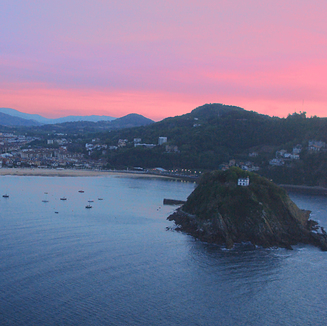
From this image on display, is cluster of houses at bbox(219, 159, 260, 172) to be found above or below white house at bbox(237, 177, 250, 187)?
above

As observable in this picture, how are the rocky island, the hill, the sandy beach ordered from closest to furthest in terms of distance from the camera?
the rocky island
the sandy beach
the hill

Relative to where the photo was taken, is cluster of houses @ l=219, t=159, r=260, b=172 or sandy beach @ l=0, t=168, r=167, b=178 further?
sandy beach @ l=0, t=168, r=167, b=178

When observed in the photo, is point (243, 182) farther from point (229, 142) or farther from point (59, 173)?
point (229, 142)

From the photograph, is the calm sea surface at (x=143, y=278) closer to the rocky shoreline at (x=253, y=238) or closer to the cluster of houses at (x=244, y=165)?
the rocky shoreline at (x=253, y=238)

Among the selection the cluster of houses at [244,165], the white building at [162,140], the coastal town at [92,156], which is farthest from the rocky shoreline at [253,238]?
→ the white building at [162,140]

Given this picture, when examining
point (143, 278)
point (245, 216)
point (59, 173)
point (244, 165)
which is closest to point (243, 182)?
point (245, 216)

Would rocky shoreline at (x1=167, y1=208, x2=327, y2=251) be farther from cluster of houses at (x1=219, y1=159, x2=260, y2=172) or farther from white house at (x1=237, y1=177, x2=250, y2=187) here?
cluster of houses at (x1=219, y1=159, x2=260, y2=172)

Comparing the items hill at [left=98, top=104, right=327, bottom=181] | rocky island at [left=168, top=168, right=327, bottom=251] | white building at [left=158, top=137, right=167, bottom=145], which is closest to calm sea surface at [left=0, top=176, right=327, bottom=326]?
rocky island at [left=168, top=168, right=327, bottom=251]
